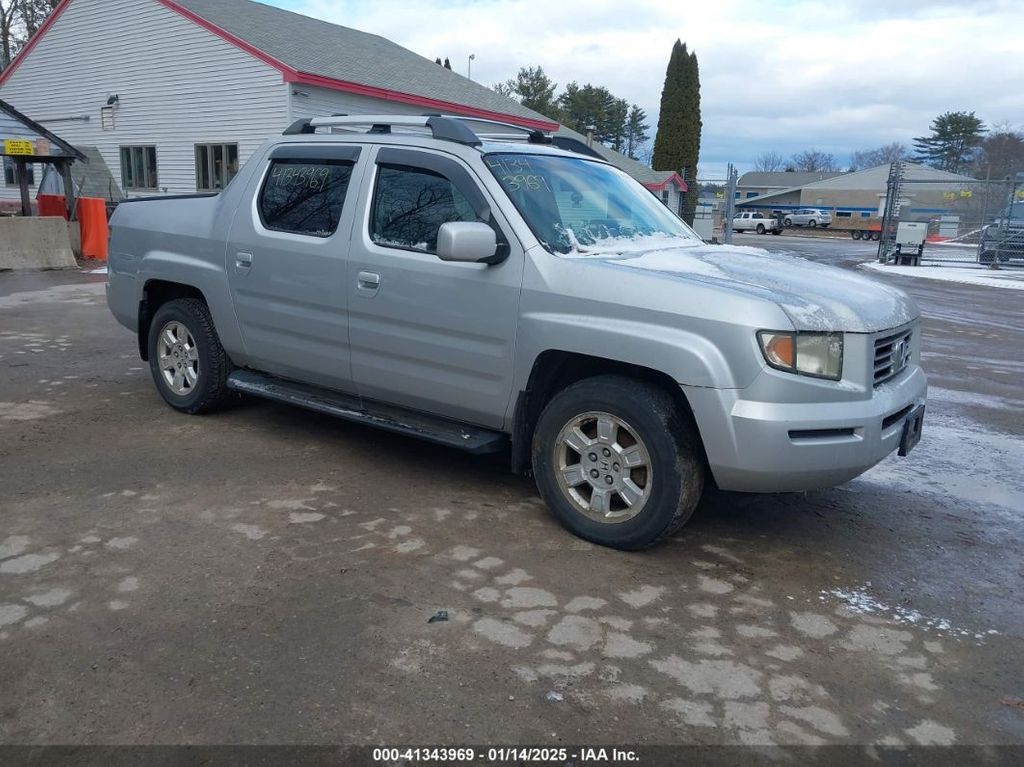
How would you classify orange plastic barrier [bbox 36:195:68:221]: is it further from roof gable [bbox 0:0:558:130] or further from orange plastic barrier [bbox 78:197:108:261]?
roof gable [bbox 0:0:558:130]

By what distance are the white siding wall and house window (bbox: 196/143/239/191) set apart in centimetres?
18

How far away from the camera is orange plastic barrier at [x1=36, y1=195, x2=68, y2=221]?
1778cm

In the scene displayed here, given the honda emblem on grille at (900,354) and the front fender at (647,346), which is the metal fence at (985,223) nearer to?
the honda emblem on grille at (900,354)

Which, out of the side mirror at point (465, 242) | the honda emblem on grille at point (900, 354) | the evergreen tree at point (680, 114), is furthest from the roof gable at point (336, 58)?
the evergreen tree at point (680, 114)

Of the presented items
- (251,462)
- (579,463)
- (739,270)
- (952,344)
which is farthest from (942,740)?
(952,344)

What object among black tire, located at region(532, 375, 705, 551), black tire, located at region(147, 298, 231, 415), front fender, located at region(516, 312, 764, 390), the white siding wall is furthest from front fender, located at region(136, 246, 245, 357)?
the white siding wall

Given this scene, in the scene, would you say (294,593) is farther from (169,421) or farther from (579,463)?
(169,421)

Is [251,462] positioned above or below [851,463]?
below

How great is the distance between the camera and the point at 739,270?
4.23 metres

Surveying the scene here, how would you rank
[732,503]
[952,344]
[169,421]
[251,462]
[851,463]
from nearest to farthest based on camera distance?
1. [851,463]
2. [732,503]
3. [251,462]
4. [169,421]
5. [952,344]

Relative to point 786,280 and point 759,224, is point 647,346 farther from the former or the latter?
point 759,224

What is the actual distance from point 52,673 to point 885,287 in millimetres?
4164

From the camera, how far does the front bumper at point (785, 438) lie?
11.9 ft

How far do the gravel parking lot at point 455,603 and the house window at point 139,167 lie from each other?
789 inches
